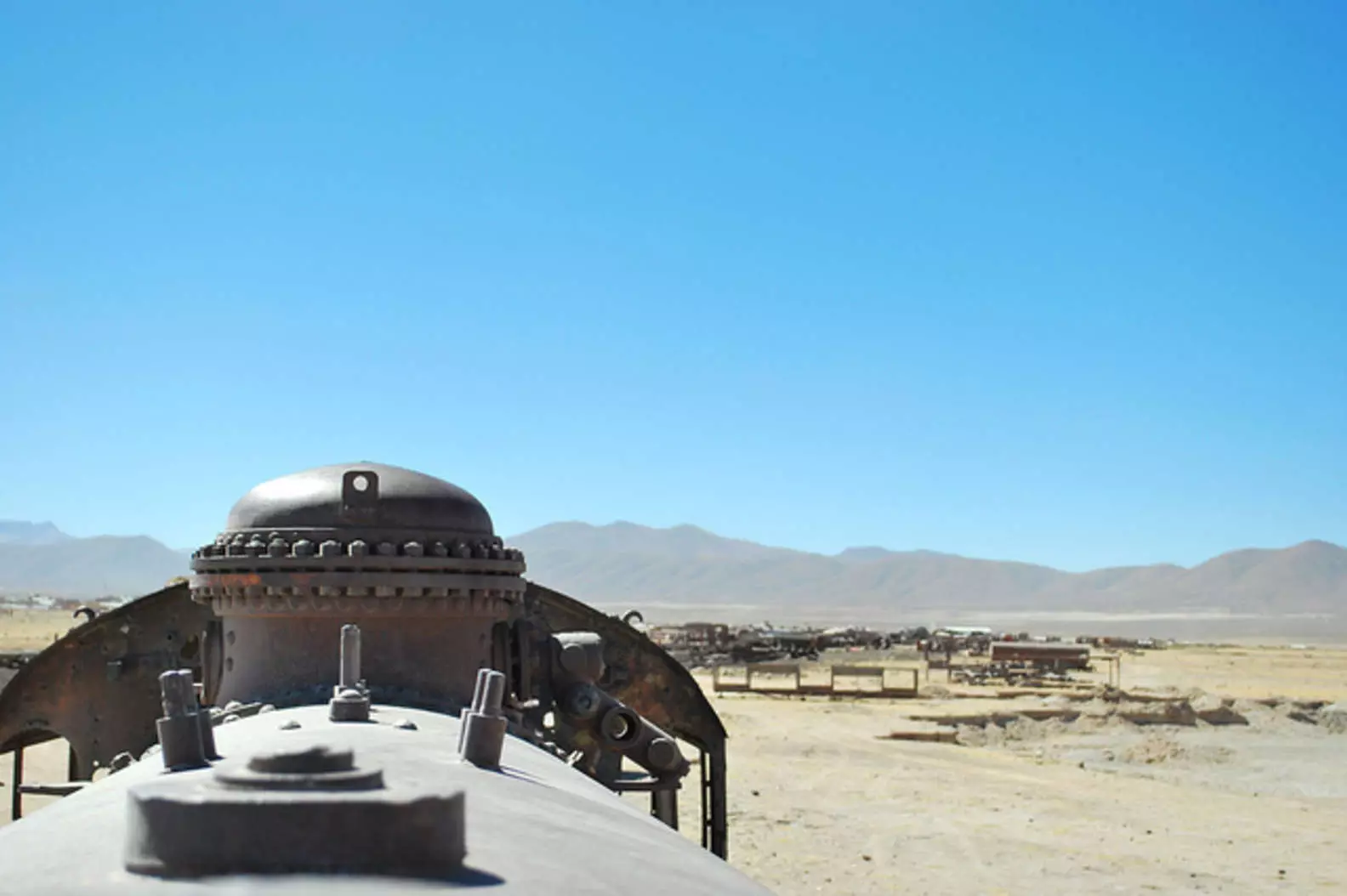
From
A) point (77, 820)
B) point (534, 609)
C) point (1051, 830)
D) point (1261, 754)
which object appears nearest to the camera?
point (77, 820)

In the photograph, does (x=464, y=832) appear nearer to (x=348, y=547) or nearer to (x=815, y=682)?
(x=348, y=547)

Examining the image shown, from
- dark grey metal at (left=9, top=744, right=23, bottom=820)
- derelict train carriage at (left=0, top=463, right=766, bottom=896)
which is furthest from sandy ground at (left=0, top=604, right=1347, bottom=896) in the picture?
dark grey metal at (left=9, top=744, right=23, bottom=820)

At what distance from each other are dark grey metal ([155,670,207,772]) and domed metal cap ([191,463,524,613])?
7.48 ft

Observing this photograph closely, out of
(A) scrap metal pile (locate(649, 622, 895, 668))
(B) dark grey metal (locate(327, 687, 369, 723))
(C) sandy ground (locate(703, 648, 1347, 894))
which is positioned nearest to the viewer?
(B) dark grey metal (locate(327, 687, 369, 723))

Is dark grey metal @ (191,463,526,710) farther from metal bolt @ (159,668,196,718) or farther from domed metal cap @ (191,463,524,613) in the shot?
metal bolt @ (159,668,196,718)

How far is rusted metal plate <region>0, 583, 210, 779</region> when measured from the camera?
8.34 metres

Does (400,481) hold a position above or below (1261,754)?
above

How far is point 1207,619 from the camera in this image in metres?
166

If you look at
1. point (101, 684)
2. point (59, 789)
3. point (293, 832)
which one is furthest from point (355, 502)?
point (293, 832)

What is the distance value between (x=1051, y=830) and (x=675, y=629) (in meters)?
45.4

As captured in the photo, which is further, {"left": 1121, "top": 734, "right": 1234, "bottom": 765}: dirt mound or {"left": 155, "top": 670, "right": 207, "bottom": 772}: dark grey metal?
{"left": 1121, "top": 734, "right": 1234, "bottom": 765}: dirt mound

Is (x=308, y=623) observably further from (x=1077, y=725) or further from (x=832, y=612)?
(x=832, y=612)

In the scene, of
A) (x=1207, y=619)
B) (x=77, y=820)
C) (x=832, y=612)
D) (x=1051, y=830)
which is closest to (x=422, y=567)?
(x=77, y=820)

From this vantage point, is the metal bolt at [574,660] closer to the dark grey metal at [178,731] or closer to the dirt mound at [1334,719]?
the dark grey metal at [178,731]
